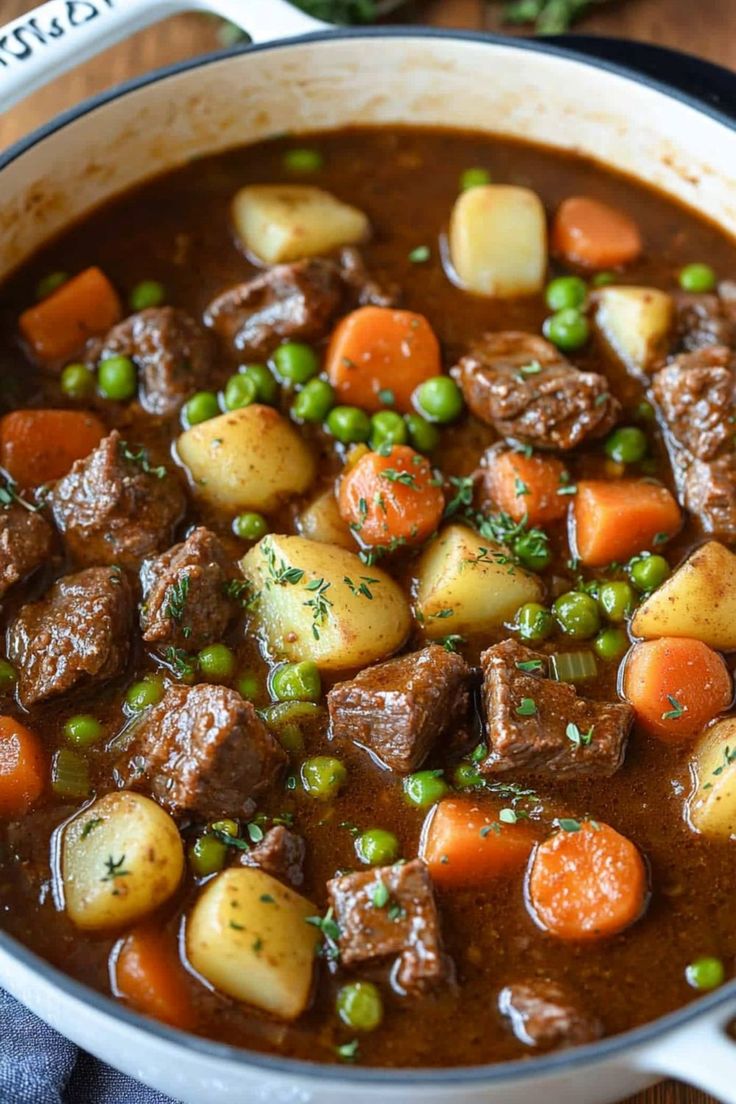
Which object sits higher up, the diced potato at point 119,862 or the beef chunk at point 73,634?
the beef chunk at point 73,634

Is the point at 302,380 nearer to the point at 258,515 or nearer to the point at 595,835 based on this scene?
the point at 258,515

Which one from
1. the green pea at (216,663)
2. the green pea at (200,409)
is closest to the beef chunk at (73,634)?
the green pea at (216,663)

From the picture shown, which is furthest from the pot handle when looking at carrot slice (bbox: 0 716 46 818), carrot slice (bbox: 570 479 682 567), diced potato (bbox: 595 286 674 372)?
carrot slice (bbox: 570 479 682 567)

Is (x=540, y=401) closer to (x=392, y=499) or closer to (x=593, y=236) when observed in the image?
(x=392, y=499)

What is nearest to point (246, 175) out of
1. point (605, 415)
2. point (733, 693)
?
point (605, 415)

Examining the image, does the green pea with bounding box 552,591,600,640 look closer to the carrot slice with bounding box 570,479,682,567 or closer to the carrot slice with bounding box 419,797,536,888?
the carrot slice with bounding box 570,479,682,567

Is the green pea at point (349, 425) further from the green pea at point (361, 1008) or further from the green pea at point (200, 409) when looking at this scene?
Answer: the green pea at point (361, 1008)

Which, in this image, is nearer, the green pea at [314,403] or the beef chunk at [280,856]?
the beef chunk at [280,856]
